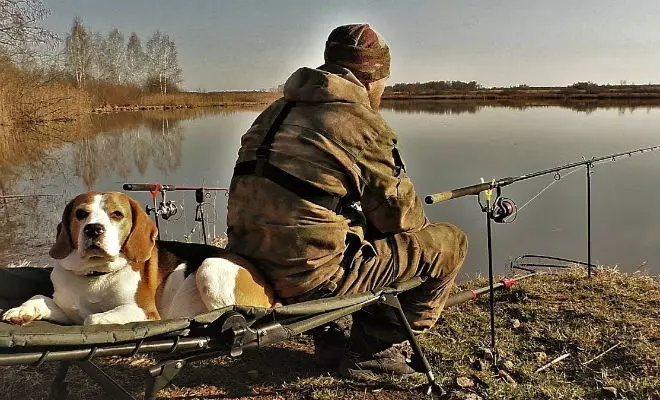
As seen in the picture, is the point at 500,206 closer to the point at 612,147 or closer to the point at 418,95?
the point at 612,147

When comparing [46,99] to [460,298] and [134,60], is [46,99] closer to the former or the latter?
[460,298]

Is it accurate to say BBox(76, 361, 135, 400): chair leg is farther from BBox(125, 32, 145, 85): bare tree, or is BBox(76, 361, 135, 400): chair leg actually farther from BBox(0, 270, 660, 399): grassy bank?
BBox(125, 32, 145, 85): bare tree

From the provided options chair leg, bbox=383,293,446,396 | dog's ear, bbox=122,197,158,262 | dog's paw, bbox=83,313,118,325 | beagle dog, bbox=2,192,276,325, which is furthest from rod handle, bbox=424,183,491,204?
dog's paw, bbox=83,313,118,325

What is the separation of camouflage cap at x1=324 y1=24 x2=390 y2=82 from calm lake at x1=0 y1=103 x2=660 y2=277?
5193mm

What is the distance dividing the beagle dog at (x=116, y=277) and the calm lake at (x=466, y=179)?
18.9 feet

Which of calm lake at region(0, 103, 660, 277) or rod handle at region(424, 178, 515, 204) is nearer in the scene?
rod handle at region(424, 178, 515, 204)

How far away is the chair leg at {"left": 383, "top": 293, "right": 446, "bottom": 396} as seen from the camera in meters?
3.52

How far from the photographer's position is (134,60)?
80.5 metres

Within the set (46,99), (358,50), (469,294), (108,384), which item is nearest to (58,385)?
(108,384)

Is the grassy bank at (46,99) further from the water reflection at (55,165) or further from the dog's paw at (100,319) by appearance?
the dog's paw at (100,319)

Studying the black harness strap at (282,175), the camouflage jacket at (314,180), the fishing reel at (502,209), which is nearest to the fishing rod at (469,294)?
the fishing reel at (502,209)

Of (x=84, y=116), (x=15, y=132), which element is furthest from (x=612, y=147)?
(x=84, y=116)

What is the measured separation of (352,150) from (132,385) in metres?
2.23

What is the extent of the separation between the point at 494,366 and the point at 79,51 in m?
72.4
